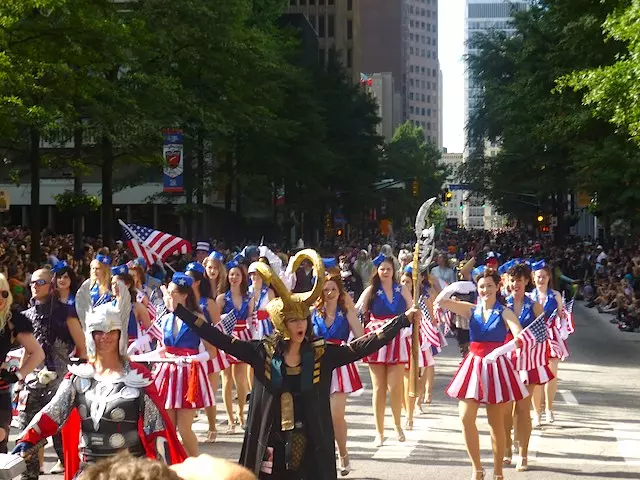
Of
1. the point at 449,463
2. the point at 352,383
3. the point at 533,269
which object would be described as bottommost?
the point at 449,463

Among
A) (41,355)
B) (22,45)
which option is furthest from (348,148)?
(41,355)

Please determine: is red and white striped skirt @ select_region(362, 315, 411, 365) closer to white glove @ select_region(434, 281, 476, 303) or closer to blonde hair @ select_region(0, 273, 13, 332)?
white glove @ select_region(434, 281, 476, 303)

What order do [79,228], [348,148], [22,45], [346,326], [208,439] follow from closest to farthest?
[346,326] → [208,439] → [22,45] → [79,228] → [348,148]

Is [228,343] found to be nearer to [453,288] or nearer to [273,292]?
[453,288]

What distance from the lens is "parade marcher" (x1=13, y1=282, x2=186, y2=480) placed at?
654cm

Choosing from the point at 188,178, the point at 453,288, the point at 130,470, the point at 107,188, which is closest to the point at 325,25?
the point at 188,178

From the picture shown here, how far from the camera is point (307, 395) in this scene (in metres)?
7.33

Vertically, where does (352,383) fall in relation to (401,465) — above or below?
above

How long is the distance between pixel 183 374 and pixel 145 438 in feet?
15.6

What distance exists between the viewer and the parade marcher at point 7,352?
8.26 m

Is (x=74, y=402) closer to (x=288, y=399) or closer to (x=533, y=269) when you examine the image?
(x=288, y=399)

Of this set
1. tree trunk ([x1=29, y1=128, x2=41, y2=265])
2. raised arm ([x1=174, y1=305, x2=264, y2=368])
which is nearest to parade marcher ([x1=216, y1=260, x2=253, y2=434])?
raised arm ([x1=174, y1=305, x2=264, y2=368])

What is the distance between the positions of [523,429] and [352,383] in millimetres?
1604

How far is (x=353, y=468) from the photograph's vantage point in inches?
448
